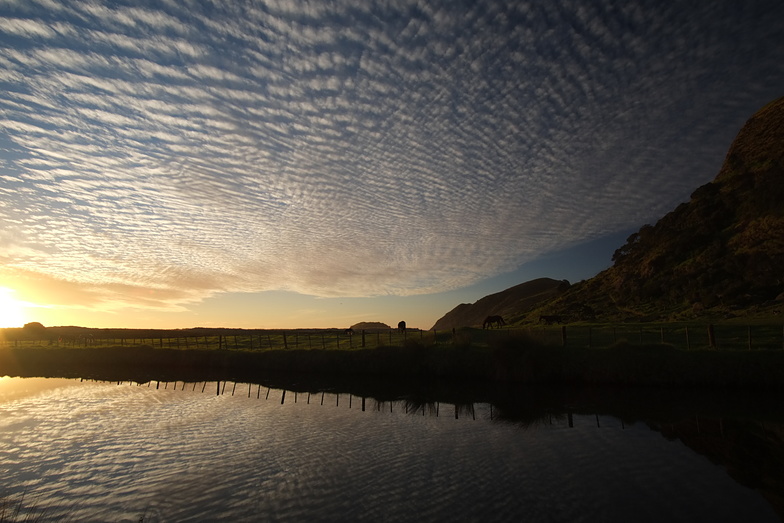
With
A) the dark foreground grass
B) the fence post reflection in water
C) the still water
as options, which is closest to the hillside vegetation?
the dark foreground grass

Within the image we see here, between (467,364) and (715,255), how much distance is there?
54.9 metres

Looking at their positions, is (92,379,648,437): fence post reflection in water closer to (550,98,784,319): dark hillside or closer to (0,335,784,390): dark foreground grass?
(0,335,784,390): dark foreground grass

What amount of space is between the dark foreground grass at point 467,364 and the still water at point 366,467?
Answer: 29.6ft

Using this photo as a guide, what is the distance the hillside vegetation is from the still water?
42.2m

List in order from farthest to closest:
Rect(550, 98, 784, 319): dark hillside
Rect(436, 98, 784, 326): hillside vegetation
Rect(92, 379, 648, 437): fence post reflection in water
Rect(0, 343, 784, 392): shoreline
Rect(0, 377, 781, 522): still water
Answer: Rect(550, 98, 784, 319): dark hillside < Rect(436, 98, 784, 326): hillside vegetation < Rect(0, 343, 784, 392): shoreline < Rect(92, 379, 648, 437): fence post reflection in water < Rect(0, 377, 781, 522): still water

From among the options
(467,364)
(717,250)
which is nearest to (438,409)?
(467,364)

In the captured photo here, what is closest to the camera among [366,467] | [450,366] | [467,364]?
[366,467]

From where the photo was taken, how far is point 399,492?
45.9 ft

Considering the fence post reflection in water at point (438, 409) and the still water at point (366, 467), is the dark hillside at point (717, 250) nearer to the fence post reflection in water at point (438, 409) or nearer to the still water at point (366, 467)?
the fence post reflection in water at point (438, 409)

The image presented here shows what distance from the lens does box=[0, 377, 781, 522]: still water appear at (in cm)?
1271

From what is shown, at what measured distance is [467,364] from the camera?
37125mm

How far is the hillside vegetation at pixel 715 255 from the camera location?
55.5 meters

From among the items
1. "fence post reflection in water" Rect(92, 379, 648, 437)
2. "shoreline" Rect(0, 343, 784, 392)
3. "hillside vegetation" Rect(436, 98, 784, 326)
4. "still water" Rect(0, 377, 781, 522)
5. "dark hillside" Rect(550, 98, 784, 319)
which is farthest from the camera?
"dark hillside" Rect(550, 98, 784, 319)

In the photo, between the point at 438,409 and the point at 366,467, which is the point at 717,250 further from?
the point at 366,467
